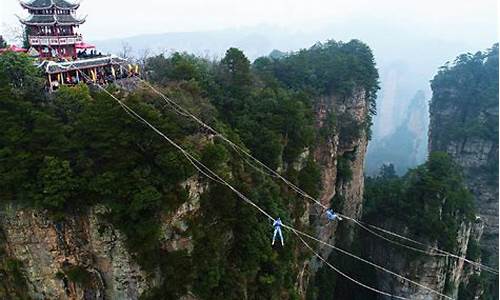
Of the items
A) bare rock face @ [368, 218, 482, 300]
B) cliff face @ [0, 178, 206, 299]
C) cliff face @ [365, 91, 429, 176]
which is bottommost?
cliff face @ [365, 91, 429, 176]

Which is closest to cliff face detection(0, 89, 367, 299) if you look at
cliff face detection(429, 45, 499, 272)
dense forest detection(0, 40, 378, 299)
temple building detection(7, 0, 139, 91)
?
dense forest detection(0, 40, 378, 299)

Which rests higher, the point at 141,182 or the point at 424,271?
the point at 141,182

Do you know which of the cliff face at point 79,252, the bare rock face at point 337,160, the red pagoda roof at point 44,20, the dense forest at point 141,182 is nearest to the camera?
the dense forest at point 141,182

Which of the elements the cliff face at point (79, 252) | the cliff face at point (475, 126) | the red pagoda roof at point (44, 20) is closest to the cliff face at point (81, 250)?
the cliff face at point (79, 252)

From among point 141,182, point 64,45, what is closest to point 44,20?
point 64,45

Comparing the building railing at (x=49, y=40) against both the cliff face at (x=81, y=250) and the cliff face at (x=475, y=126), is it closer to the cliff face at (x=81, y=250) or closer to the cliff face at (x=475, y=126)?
the cliff face at (x=81, y=250)

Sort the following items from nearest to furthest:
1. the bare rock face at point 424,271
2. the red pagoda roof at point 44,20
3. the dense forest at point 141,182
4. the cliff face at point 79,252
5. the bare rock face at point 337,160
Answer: the dense forest at point 141,182 < the cliff face at point 79,252 < the red pagoda roof at point 44,20 < the bare rock face at point 424,271 < the bare rock face at point 337,160

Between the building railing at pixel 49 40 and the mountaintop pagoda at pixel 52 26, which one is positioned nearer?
the mountaintop pagoda at pixel 52 26

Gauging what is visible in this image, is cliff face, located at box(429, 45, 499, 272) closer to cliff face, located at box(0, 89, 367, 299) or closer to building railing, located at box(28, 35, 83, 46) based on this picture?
cliff face, located at box(0, 89, 367, 299)

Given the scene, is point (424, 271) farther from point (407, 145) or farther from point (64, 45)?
point (407, 145)
